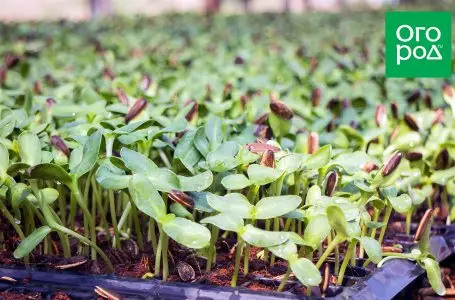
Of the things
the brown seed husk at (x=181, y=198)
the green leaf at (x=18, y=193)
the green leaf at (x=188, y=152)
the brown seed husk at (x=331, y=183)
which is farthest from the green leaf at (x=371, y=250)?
the green leaf at (x=18, y=193)

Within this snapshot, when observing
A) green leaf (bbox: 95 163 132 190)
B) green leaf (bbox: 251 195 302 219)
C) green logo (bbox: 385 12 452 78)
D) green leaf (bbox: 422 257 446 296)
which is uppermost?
green logo (bbox: 385 12 452 78)

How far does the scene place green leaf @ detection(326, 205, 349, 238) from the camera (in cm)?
147

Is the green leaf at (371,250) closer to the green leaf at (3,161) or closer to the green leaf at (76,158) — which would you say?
the green leaf at (76,158)

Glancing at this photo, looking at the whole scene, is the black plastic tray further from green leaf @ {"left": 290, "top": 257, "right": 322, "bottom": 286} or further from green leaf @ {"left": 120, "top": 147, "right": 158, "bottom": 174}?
green leaf @ {"left": 120, "top": 147, "right": 158, "bottom": 174}

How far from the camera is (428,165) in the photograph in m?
2.27

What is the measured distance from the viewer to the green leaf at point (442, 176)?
2186 millimetres

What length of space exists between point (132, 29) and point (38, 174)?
5.56m

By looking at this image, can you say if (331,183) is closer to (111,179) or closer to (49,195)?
(111,179)

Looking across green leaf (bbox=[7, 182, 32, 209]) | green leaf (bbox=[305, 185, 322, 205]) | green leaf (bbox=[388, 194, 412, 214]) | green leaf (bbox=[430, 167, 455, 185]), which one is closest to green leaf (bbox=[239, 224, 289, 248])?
green leaf (bbox=[305, 185, 322, 205])

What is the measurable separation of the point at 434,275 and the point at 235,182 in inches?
20.4

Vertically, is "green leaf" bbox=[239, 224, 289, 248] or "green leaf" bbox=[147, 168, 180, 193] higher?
"green leaf" bbox=[147, 168, 180, 193]

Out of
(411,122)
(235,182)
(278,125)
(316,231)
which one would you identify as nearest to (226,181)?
(235,182)

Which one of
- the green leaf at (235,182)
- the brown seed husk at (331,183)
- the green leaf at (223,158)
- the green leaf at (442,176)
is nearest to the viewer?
the green leaf at (235,182)

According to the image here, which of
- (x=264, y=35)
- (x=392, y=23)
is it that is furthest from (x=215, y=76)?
(x=264, y=35)
